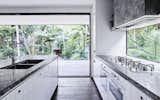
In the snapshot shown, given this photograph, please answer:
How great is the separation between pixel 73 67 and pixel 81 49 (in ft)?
2.39

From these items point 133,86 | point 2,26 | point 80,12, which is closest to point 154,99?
point 133,86

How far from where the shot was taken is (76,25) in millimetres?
8055

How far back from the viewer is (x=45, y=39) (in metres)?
8.13

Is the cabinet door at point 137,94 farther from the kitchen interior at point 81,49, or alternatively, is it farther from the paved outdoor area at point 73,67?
the paved outdoor area at point 73,67

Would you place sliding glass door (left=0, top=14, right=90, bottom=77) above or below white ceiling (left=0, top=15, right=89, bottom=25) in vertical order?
below

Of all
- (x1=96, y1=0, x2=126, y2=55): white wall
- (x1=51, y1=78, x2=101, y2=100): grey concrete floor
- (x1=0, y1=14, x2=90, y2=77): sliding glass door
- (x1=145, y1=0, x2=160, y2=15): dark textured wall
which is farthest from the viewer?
(x1=0, y1=14, x2=90, y2=77): sliding glass door

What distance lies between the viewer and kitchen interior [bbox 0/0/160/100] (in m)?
2.44

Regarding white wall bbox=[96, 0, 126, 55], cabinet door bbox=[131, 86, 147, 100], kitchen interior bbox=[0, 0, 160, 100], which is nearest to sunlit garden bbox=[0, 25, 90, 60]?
kitchen interior bbox=[0, 0, 160, 100]

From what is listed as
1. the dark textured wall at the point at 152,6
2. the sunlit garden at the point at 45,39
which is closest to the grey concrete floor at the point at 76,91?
the sunlit garden at the point at 45,39

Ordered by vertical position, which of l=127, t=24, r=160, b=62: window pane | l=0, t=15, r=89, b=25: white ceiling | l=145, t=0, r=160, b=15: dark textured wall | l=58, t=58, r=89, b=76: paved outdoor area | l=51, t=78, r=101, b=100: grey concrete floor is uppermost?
l=0, t=15, r=89, b=25: white ceiling

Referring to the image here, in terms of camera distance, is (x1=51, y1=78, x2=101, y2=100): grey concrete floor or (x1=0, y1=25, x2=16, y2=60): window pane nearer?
(x1=51, y1=78, x2=101, y2=100): grey concrete floor

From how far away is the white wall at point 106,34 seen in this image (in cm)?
574

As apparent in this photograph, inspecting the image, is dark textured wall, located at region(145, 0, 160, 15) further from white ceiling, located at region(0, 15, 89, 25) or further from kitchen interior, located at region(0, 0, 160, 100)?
white ceiling, located at region(0, 15, 89, 25)

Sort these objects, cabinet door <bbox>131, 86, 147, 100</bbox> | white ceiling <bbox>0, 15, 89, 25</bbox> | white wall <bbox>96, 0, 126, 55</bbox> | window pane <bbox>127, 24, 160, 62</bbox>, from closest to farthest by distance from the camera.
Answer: cabinet door <bbox>131, 86, 147, 100</bbox>
window pane <bbox>127, 24, 160, 62</bbox>
white wall <bbox>96, 0, 126, 55</bbox>
white ceiling <bbox>0, 15, 89, 25</bbox>
